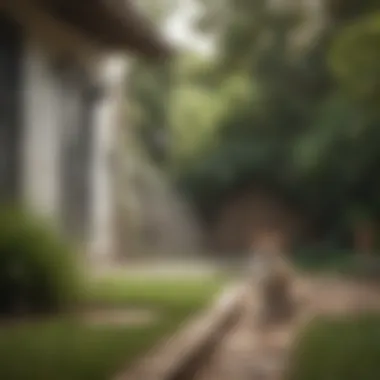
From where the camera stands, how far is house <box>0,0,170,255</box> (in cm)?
108

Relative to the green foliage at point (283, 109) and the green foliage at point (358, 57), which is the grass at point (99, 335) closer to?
the green foliage at point (283, 109)

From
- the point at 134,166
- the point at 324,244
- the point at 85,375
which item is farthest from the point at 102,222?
the point at 324,244

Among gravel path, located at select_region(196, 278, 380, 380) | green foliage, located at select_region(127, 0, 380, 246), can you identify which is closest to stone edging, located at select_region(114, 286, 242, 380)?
gravel path, located at select_region(196, 278, 380, 380)

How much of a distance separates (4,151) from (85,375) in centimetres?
33

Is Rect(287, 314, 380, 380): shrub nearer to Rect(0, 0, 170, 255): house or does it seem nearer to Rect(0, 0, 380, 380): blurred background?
Rect(0, 0, 380, 380): blurred background

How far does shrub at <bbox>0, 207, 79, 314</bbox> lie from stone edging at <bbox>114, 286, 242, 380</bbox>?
16 cm

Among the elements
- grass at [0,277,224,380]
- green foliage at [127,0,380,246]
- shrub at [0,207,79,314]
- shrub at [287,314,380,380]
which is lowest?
shrub at [287,314,380,380]

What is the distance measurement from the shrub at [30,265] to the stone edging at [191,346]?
156 mm

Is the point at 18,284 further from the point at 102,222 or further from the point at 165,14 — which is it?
the point at 165,14

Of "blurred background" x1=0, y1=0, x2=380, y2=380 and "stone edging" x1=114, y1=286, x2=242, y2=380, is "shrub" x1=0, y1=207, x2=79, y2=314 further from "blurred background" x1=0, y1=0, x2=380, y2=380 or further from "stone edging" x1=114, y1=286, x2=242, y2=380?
"stone edging" x1=114, y1=286, x2=242, y2=380

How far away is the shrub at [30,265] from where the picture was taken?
1.06m

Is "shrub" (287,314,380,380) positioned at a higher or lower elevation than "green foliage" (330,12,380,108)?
lower

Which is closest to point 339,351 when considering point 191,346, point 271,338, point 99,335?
point 271,338

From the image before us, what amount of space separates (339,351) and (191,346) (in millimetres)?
200
